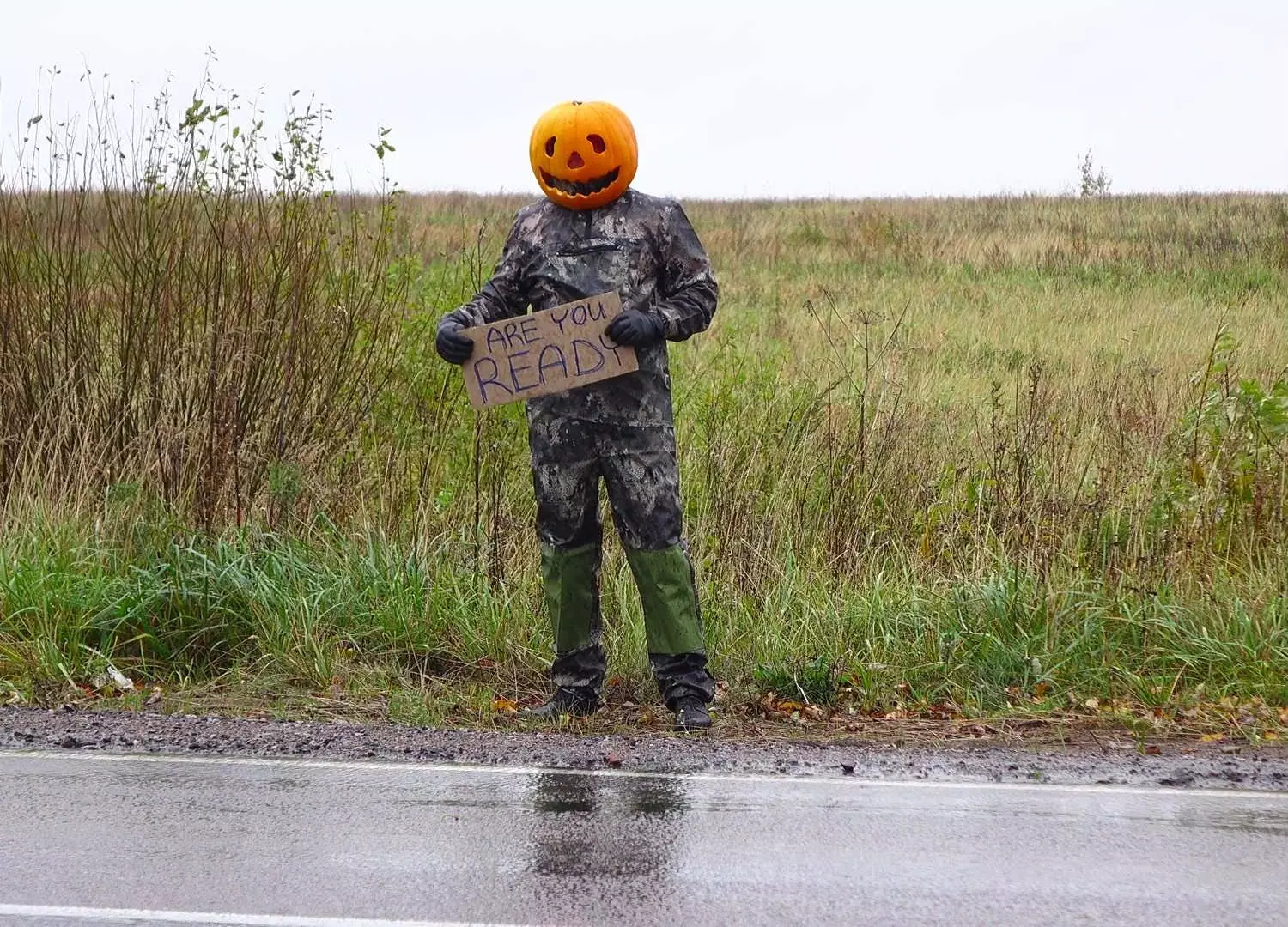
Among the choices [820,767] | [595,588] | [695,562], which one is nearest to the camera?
[820,767]

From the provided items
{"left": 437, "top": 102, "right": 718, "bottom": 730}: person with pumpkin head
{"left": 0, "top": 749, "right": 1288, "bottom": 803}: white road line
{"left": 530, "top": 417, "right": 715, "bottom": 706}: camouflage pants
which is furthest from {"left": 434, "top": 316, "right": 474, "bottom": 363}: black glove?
{"left": 0, "top": 749, "right": 1288, "bottom": 803}: white road line

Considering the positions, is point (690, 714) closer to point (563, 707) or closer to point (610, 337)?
point (563, 707)

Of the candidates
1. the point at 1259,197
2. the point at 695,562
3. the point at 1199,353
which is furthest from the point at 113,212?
the point at 1259,197

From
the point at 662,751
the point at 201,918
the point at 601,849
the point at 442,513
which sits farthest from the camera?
the point at 442,513

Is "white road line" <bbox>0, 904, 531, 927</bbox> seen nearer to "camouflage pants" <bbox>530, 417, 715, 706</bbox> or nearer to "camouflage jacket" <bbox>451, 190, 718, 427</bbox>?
"camouflage pants" <bbox>530, 417, 715, 706</bbox>

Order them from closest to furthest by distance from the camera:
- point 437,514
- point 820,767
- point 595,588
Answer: point 820,767, point 595,588, point 437,514

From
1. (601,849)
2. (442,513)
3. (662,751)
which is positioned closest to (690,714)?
(662,751)

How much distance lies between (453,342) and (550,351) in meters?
0.43

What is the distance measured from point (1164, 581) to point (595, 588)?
3079mm

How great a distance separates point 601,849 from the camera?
4.47 meters

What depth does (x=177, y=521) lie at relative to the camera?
7.91 m

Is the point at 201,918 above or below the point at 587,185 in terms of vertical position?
below

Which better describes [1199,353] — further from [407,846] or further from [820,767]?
[407,846]

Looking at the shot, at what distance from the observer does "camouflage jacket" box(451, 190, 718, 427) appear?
5.76 metres
